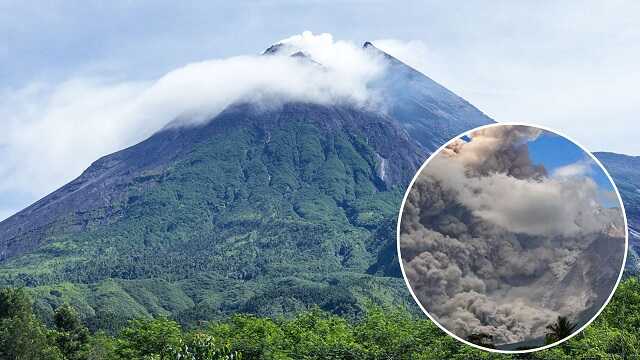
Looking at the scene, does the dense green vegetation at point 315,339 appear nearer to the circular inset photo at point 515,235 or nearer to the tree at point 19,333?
the tree at point 19,333

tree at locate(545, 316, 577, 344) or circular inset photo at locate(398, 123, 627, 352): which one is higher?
circular inset photo at locate(398, 123, 627, 352)

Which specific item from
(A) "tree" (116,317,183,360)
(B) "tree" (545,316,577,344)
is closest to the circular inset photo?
(B) "tree" (545,316,577,344)

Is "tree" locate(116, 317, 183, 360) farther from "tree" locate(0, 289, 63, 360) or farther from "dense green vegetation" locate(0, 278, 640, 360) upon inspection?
"tree" locate(0, 289, 63, 360)

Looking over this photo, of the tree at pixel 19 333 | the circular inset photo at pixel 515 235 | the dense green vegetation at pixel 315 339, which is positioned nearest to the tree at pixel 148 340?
the dense green vegetation at pixel 315 339

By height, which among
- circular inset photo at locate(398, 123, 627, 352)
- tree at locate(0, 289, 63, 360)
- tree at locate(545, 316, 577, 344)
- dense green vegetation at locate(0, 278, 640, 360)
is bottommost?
dense green vegetation at locate(0, 278, 640, 360)

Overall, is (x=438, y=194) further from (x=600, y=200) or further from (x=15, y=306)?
(x=15, y=306)

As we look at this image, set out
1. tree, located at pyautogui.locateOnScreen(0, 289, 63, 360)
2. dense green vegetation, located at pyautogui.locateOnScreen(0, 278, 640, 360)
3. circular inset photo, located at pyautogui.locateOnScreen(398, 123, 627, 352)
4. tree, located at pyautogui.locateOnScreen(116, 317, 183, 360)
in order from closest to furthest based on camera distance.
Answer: circular inset photo, located at pyautogui.locateOnScreen(398, 123, 627, 352), dense green vegetation, located at pyautogui.locateOnScreen(0, 278, 640, 360), tree, located at pyautogui.locateOnScreen(116, 317, 183, 360), tree, located at pyautogui.locateOnScreen(0, 289, 63, 360)

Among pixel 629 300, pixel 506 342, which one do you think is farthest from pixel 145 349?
pixel 506 342

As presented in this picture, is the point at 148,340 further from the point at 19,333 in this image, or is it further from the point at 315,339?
the point at 315,339
